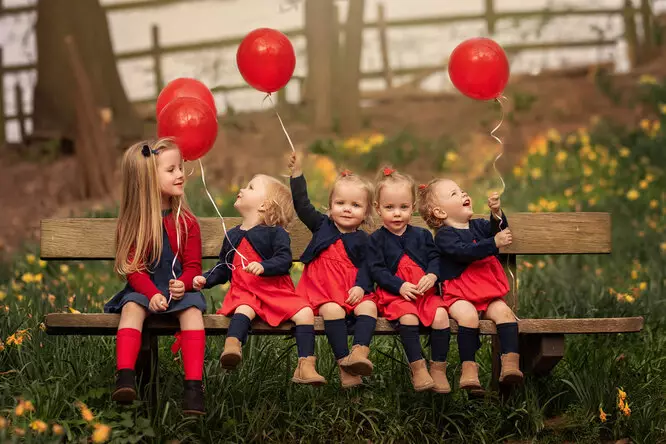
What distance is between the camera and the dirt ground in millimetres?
9773

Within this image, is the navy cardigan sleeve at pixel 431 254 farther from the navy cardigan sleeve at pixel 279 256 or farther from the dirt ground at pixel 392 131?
the dirt ground at pixel 392 131

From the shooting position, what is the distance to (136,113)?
10.7 metres

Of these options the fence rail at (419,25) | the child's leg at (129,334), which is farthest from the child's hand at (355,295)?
the fence rail at (419,25)

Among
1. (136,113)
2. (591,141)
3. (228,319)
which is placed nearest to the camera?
(228,319)

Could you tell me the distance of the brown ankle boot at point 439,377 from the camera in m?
3.60

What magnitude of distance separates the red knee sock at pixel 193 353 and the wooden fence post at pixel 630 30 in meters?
9.24

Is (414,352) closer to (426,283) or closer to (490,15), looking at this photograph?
(426,283)

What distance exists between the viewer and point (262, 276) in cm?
374

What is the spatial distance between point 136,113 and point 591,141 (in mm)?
5020

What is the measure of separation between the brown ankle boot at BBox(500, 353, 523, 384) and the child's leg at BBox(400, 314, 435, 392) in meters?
0.28

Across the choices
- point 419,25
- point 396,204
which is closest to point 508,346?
point 396,204

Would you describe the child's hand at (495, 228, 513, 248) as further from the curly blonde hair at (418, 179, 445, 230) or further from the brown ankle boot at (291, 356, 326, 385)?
the brown ankle boot at (291, 356, 326, 385)

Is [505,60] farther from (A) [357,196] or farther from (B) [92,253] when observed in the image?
(B) [92,253]

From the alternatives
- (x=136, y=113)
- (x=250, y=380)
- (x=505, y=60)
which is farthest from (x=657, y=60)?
(x=250, y=380)
